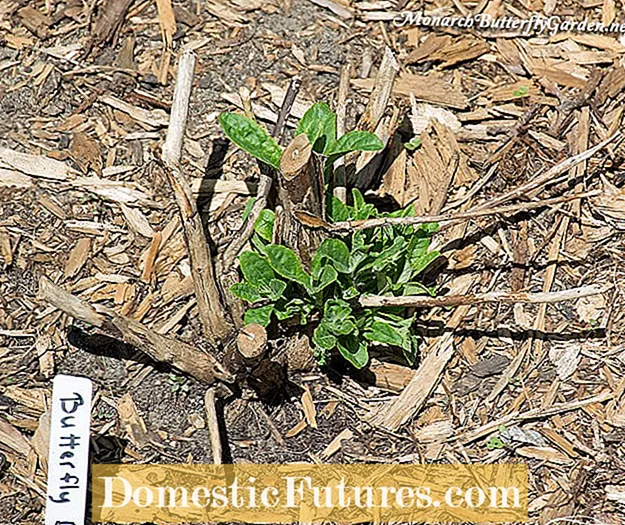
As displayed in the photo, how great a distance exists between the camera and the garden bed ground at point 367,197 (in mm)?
2301

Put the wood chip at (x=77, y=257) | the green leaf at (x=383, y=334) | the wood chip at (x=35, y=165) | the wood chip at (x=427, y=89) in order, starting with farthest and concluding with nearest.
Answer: the wood chip at (x=427, y=89) < the wood chip at (x=35, y=165) < the wood chip at (x=77, y=257) < the green leaf at (x=383, y=334)

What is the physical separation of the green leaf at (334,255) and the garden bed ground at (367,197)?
32 centimetres

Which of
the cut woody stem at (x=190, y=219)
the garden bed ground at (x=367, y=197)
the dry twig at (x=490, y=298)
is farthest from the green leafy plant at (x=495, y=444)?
the cut woody stem at (x=190, y=219)

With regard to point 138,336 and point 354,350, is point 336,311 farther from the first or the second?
point 138,336

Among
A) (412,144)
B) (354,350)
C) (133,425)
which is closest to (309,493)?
(354,350)

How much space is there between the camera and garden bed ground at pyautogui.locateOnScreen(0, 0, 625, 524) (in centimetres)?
230

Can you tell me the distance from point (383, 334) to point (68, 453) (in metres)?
0.78

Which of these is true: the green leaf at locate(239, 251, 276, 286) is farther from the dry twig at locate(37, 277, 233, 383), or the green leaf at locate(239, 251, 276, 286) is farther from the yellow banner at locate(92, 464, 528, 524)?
the yellow banner at locate(92, 464, 528, 524)

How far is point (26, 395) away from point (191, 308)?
1.58 ft

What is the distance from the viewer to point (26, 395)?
2.33m

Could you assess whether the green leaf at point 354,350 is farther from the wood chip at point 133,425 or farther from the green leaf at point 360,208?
the wood chip at point 133,425

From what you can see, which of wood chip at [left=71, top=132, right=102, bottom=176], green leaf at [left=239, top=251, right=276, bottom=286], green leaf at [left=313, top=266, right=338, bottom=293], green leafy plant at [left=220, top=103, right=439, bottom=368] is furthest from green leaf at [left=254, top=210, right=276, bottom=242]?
wood chip at [left=71, top=132, right=102, bottom=176]

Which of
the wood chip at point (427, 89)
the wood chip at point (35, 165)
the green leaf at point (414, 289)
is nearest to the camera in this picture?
the green leaf at point (414, 289)

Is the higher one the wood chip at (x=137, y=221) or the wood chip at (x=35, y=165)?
→ the wood chip at (x=35, y=165)
